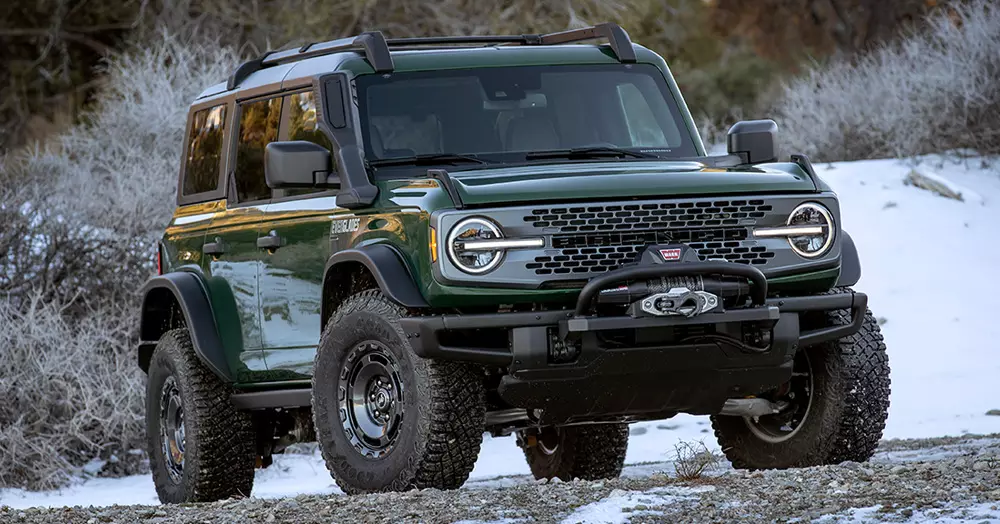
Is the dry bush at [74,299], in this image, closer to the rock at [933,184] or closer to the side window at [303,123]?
Result: the side window at [303,123]

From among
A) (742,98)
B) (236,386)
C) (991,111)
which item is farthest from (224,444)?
(742,98)

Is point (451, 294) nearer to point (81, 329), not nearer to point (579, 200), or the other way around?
point (579, 200)

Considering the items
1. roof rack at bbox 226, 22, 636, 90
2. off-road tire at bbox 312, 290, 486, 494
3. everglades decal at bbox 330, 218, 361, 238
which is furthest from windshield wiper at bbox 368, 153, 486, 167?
off-road tire at bbox 312, 290, 486, 494

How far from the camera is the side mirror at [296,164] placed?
7.72 metres

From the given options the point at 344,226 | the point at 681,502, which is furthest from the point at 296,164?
the point at 681,502

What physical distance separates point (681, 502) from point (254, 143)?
→ 3.59 m

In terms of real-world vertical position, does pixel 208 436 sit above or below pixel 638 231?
below

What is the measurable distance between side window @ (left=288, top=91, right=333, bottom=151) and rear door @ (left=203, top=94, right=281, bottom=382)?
19 centimetres

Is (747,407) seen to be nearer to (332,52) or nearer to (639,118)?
(639,118)

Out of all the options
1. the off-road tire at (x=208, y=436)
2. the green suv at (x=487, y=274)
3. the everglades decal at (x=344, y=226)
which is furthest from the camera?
the off-road tire at (x=208, y=436)

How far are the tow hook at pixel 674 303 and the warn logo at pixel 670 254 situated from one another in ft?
0.67

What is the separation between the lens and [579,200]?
704 cm

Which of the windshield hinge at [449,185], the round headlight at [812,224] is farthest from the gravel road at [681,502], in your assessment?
the windshield hinge at [449,185]

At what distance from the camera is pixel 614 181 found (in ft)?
23.4
